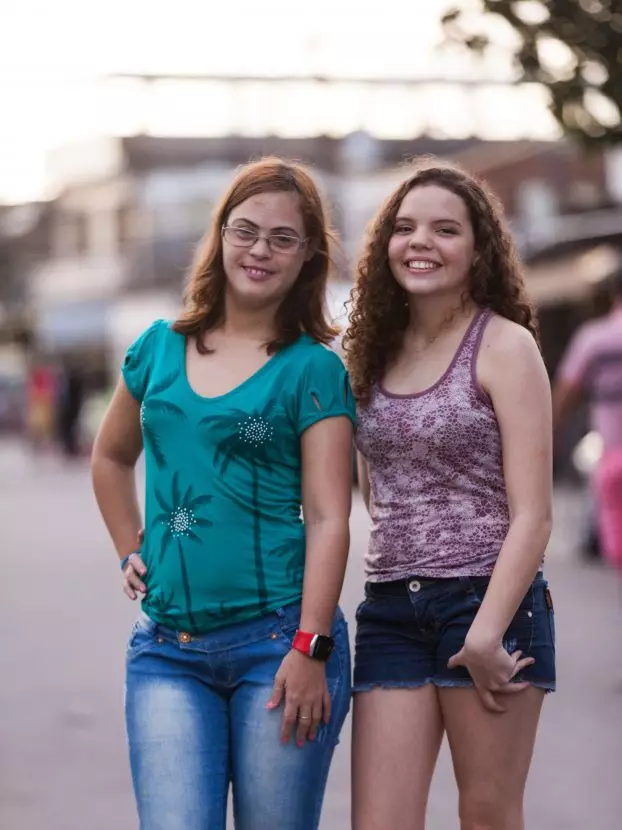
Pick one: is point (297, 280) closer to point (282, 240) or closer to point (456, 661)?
point (282, 240)

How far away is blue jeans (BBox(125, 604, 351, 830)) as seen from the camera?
10.3ft

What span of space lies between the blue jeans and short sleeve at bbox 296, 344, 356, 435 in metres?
0.39

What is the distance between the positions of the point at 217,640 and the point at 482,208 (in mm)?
1098

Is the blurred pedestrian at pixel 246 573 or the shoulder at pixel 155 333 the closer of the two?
the blurred pedestrian at pixel 246 573

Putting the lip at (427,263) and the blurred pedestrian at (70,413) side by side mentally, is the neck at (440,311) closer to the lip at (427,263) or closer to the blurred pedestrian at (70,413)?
the lip at (427,263)

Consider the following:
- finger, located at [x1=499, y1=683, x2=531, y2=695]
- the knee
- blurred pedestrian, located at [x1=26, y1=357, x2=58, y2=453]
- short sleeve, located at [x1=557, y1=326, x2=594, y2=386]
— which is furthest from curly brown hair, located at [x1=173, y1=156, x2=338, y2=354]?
blurred pedestrian, located at [x1=26, y1=357, x2=58, y2=453]

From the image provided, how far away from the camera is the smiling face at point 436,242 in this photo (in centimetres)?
343

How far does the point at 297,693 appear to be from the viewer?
3143 millimetres

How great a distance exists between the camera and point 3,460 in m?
35.7

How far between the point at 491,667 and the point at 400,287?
36.2 inches

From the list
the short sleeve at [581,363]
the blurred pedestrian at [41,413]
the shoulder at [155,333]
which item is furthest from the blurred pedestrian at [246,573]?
the blurred pedestrian at [41,413]

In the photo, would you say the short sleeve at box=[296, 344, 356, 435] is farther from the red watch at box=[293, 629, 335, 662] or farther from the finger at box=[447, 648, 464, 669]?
the finger at box=[447, 648, 464, 669]

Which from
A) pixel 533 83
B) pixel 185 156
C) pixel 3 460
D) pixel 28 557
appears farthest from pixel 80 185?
pixel 533 83

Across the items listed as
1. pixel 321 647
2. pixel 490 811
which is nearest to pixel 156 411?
pixel 321 647
